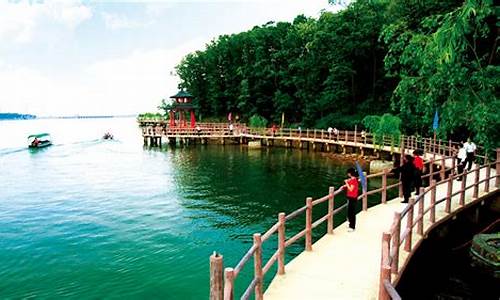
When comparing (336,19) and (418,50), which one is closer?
Result: (418,50)

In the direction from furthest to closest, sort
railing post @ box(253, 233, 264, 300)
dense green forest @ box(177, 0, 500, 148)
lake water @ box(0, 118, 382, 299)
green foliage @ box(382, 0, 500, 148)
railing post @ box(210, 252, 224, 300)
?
dense green forest @ box(177, 0, 500, 148)
green foliage @ box(382, 0, 500, 148)
lake water @ box(0, 118, 382, 299)
railing post @ box(253, 233, 264, 300)
railing post @ box(210, 252, 224, 300)

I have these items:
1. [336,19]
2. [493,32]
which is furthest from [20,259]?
A: [336,19]

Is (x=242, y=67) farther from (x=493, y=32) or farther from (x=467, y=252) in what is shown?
(x=467, y=252)

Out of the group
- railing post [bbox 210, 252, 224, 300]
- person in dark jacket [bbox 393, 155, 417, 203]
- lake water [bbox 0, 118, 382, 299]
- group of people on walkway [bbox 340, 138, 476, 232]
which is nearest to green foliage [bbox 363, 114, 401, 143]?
lake water [bbox 0, 118, 382, 299]

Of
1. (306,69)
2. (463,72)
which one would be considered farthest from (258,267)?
(306,69)

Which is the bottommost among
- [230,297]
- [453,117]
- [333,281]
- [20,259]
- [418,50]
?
[20,259]

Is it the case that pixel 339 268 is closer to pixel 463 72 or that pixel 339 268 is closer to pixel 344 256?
pixel 344 256

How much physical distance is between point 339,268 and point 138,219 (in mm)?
11356

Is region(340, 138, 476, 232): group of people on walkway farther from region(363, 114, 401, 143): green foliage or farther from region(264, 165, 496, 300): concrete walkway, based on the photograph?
region(363, 114, 401, 143): green foliage

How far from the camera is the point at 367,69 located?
43906 millimetres

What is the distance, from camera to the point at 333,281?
258 inches

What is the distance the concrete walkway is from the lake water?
3266 mm

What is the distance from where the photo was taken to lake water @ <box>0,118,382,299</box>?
10766 mm

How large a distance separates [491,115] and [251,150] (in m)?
27.9
